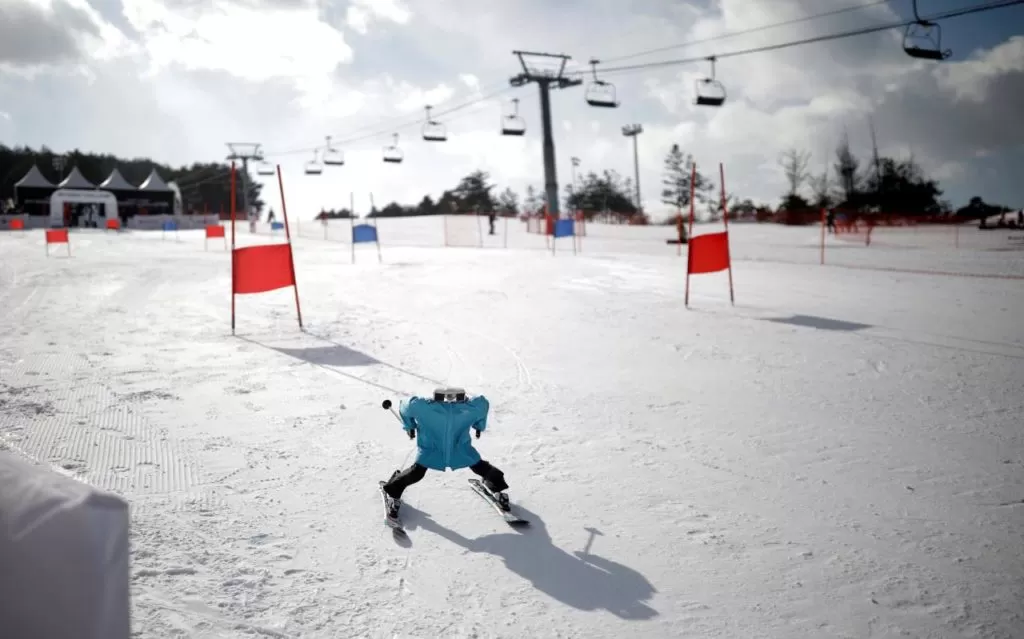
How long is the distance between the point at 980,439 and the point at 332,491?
17.1ft

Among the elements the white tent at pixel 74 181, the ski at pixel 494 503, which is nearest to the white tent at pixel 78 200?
the white tent at pixel 74 181

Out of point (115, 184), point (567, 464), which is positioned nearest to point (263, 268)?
point (567, 464)

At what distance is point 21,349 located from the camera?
350 inches

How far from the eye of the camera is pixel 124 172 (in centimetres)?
9894

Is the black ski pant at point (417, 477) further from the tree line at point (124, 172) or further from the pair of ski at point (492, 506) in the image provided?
the tree line at point (124, 172)

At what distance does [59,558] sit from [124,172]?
375ft

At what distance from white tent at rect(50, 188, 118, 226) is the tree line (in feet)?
72.0

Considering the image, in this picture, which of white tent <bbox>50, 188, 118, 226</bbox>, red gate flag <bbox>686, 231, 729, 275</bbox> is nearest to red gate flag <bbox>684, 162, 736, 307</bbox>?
red gate flag <bbox>686, 231, 729, 275</bbox>

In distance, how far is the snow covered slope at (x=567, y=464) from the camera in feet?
11.0

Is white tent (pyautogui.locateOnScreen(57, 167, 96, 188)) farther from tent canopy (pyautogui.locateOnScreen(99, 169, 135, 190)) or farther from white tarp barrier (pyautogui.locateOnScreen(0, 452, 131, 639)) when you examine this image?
white tarp barrier (pyautogui.locateOnScreen(0, 452, 131, 639))

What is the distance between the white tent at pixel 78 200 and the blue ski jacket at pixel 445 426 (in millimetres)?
58131

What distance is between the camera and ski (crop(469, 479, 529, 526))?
4227 mm

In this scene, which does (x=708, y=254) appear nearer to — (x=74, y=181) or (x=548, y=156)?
Answer: (x=548, y=156)

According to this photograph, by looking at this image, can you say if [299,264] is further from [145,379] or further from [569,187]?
[569,187]
